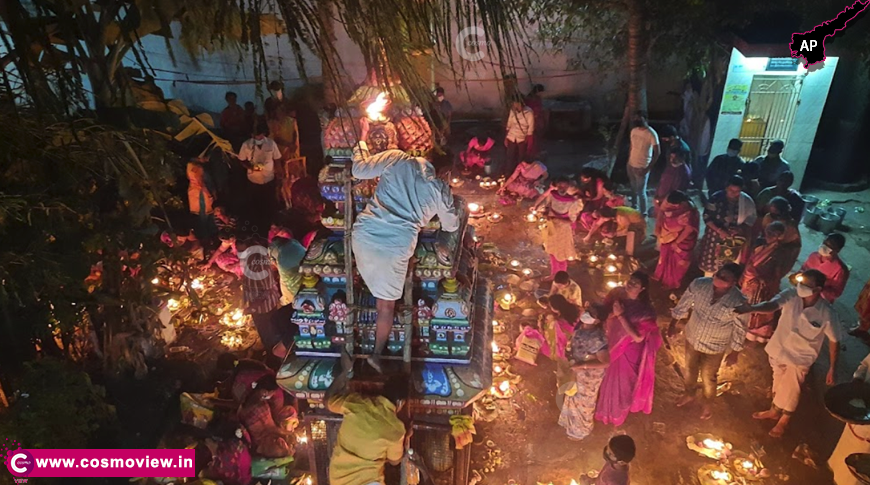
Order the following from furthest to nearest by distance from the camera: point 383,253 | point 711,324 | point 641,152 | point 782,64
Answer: point 782,64
point 641,152
point 711,324
point 383,253

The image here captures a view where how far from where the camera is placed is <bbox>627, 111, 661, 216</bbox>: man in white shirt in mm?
9539

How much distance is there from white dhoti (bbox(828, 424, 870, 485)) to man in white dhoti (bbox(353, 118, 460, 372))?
3.86 m

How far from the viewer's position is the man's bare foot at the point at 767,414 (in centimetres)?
581

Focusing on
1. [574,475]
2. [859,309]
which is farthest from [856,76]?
[574,475]

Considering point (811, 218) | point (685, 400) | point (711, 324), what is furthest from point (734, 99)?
point (685, 400)

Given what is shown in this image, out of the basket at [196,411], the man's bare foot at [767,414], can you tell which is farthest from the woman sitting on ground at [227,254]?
the man's bare foot at [767,414]

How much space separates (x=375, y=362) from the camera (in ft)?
14.6

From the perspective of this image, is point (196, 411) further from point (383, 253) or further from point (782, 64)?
point (782, 64)

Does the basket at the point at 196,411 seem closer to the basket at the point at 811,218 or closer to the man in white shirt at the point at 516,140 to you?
the man in white shirt at the point at 516,140

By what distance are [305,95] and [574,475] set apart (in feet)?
35.7

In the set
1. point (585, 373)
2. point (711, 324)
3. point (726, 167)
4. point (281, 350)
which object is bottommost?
point (281, 350)

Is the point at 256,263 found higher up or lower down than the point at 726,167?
lower down

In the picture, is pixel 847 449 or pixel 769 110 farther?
pixel 769 110

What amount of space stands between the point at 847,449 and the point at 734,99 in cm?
767
